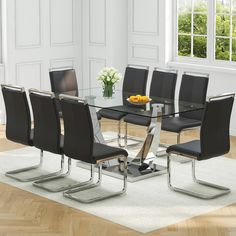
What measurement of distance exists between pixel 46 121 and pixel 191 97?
79.0 inches

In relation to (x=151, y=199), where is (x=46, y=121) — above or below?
above

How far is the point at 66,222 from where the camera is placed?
605 centimetres

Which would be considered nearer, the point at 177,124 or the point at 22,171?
the point at 22,171

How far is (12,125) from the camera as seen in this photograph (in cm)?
739

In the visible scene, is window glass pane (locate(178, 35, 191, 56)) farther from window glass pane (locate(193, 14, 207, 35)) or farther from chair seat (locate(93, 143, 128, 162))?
chair seat (locate(93, 143, 128, 162))

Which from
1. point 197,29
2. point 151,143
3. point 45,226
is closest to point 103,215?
point 45,226

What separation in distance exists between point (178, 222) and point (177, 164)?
1.93 meters

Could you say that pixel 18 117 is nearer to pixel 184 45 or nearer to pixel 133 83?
pixel 133 83

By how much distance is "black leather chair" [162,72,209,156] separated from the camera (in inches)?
310

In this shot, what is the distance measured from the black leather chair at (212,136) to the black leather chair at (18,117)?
150 cm

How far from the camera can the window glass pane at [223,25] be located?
9.39 m

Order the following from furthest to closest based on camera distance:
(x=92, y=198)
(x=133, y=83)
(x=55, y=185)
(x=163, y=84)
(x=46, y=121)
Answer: (x=133, y=83) < (x=163, y=84) < (x=55, y=185) < (x=46, y=121) < (x=92, y=198)

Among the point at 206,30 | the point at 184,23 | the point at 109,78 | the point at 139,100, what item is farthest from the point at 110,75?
the point at 184,23

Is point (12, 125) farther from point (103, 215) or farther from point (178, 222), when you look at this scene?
point (178, 222)
